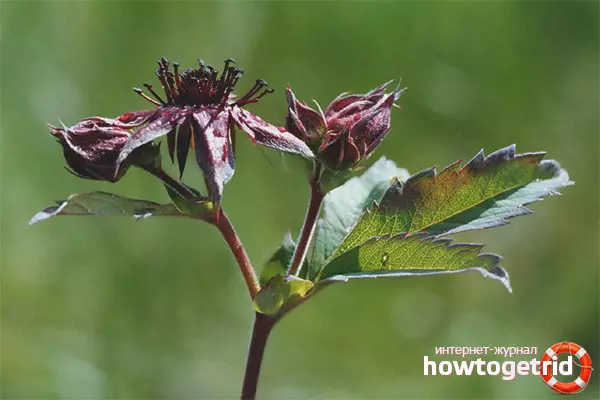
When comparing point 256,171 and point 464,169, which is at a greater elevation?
point 256,171

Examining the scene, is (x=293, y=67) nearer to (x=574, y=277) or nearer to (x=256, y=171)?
(x=256, y=171)

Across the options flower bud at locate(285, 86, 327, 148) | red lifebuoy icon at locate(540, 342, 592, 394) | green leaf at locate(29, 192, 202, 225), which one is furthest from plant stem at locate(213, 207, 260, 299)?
red lifebuoy icon at locate(540, 342, 592, 394)

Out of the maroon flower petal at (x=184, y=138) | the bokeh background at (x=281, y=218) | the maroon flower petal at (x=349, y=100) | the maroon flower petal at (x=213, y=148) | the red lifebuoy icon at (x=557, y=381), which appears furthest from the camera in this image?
the bokeh background at (x=281, y=218)

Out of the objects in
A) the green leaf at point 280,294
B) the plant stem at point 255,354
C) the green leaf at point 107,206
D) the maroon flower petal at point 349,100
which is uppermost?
the maroon flower petal at point 349,100

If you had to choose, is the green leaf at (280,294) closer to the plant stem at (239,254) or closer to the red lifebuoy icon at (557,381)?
the plant stem at (239,254)

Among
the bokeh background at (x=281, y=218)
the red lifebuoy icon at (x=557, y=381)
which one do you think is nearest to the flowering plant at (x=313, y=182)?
the red lifebuoy icon at (x=557, y=381)

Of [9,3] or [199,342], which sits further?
[9,3]

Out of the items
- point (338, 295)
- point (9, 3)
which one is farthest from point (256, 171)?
point (9, 3)

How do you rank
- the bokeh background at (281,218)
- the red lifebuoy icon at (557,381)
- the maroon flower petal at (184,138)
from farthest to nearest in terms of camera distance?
the bokeh background at (281,218)
the red lifebuoy icon at (557,381)
the maroon flower petal at (184,138)
